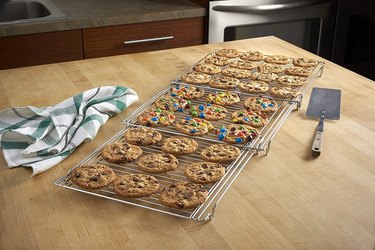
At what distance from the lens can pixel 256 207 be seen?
3.47 ft

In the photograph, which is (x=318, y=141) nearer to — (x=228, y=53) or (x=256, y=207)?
(x=256, y=207)

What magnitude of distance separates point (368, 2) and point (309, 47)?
1.27 ft

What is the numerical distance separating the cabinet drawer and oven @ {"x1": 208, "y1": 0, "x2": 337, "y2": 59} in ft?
0.32

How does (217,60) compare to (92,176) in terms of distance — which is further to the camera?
(217,60)

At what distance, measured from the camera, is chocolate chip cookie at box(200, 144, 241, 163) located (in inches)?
47.2

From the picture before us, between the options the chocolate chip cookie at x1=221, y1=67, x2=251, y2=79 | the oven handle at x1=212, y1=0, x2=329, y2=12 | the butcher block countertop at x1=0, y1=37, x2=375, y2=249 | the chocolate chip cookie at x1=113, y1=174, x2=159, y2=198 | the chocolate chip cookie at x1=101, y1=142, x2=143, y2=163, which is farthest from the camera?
the oven handle at x1=212, y1=0, x2=329, y2=12

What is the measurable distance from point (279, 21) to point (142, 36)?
29.0 inches

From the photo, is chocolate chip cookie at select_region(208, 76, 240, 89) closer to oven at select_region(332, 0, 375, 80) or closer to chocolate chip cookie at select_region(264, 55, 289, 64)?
chocolate chip cookie at select_region(264, 55, 289, 64)

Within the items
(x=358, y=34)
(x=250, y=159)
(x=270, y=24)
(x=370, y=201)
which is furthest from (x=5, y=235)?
(x=358, y=34)

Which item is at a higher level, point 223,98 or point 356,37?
point 223,98

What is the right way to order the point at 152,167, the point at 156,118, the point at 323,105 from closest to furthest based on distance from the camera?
the point at 152,167
the point at 156,118
the point at 323,105

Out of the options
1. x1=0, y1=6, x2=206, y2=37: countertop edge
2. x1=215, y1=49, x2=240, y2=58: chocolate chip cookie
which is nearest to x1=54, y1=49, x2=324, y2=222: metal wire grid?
x1=215, y1=49, x2=240, y2=58: chocolate chip cookie

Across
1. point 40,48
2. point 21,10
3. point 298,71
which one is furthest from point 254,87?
point 21,10

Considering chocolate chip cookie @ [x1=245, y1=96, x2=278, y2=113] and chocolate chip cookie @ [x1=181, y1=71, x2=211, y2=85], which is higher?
chocolate chip cookie @ [x1=181, y1=71, x2=211, y2=85]
